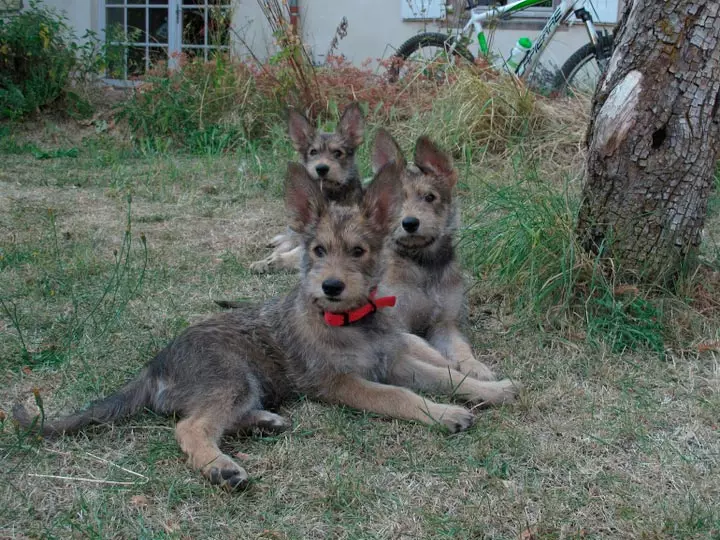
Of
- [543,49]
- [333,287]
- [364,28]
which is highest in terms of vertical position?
[364,28]

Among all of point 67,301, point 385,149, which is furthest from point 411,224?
point 67,301

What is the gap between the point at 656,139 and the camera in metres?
4.84

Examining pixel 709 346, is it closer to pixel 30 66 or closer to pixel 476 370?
pixel 476 370

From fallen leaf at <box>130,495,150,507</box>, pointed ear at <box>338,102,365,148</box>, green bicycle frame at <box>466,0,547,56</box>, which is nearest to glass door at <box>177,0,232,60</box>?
green bicycle frame at <box>466,0,547,56</box>

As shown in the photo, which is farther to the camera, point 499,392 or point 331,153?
point 331,153

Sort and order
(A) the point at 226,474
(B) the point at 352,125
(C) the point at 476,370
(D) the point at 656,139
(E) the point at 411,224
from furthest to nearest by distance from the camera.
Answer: (B) the point at 352,125
(E) the point at 411,224
(D) the point at 656,139
(C) the point at 476,370
(A) the point at 226,474

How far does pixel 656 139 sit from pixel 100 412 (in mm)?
3598

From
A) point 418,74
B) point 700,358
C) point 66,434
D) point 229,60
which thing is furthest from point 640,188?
point 229,60

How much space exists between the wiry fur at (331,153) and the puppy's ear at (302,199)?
2.81 m

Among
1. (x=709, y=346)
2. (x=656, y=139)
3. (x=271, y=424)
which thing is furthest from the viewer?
(x=656, y=139)

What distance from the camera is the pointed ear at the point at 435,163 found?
529cm

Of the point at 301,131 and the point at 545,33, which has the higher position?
the point at 545,33

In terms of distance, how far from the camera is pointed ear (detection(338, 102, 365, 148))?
7.42m

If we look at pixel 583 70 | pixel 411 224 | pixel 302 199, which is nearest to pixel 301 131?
pixel 411 224
